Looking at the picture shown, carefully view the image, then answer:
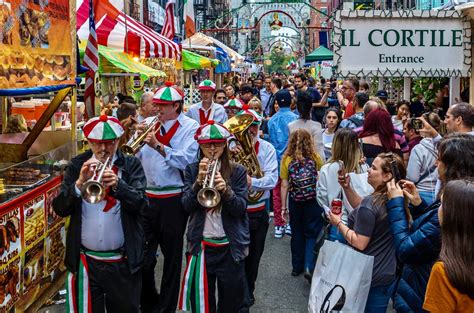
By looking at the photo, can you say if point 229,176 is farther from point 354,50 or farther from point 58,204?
point 354,50

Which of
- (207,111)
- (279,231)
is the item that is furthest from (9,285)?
(207,111)

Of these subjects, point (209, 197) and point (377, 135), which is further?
point (377, 135)

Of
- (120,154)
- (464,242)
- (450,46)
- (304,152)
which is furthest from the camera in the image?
(304,152)

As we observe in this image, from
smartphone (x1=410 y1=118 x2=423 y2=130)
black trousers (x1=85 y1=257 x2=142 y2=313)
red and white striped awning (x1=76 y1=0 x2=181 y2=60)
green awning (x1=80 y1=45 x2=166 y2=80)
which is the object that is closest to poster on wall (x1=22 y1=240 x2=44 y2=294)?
black trousers (x1=85 y1=257 x2=142 y2=313)

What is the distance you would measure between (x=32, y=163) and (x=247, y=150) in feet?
6.98

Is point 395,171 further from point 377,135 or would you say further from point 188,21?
point 188,21

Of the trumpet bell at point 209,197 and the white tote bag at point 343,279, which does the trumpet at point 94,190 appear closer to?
the trumpet bell at point 209,197

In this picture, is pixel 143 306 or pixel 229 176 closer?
pixel 229 176

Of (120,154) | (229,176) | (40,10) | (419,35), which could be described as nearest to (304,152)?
(419,35)

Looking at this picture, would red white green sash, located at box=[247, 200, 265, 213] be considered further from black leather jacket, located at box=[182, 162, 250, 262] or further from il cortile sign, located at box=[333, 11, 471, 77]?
il cortile sign, located at box=[333, 11, 471, 77]

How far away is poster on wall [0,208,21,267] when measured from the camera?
4.84 meters

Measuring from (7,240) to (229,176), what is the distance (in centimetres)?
193

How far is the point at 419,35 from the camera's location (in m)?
6.42

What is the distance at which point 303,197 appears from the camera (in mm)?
6727
